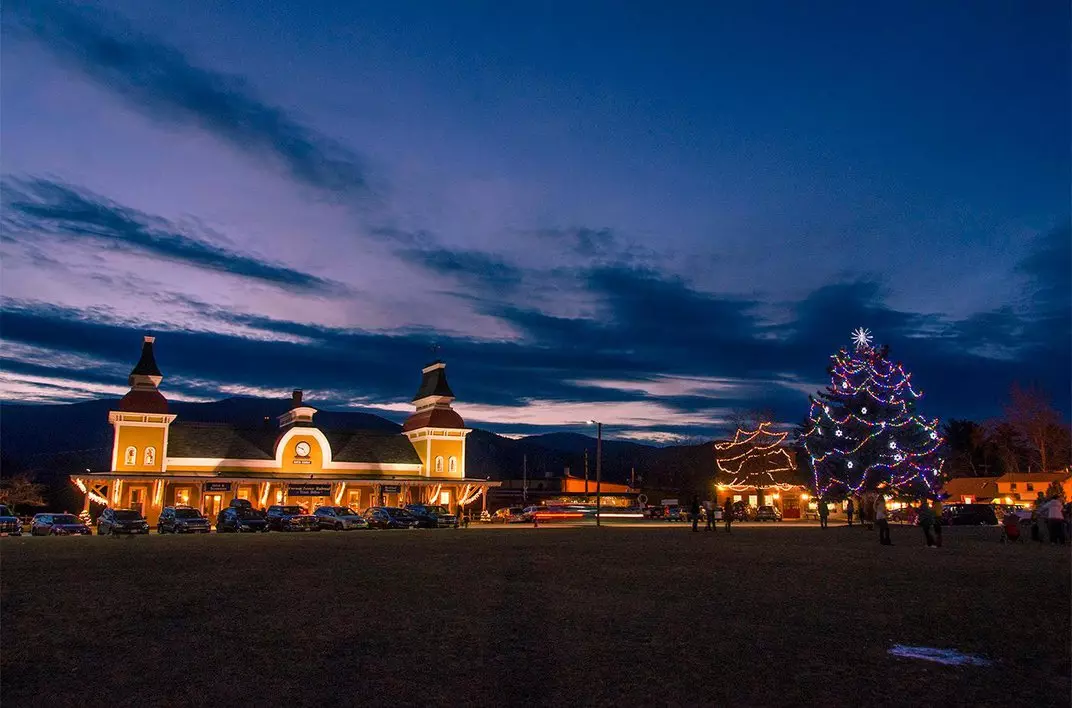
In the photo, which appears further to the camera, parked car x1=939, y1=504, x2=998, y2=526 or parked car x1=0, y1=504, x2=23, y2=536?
parked car x1=939, y1=504, x2=998, y2=526

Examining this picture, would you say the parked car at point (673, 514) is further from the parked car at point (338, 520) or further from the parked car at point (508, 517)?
the parked car at point (338, 520)

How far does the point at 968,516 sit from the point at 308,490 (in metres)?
45.6

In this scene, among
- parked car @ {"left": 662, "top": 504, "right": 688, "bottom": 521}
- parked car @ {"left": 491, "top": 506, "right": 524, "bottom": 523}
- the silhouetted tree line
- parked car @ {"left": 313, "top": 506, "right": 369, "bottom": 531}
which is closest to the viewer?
parked car @ {"left": 313, "top": 506, "right": 369, "bottom": 531}

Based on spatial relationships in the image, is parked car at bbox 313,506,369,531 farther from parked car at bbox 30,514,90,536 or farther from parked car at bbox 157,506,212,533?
parked car at bbox 30,514,90,536

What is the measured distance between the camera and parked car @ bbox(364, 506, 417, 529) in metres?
48.3

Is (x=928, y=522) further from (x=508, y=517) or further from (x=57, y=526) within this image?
(x=57, y=526)

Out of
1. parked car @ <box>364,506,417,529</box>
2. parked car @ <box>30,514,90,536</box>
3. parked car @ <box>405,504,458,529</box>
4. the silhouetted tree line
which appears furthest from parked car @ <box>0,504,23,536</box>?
the silhouetted tree line

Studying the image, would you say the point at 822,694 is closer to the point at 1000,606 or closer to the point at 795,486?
the point at 1000,606

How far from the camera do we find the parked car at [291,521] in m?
45.5

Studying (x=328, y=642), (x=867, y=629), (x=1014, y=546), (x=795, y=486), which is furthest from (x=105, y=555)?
(x=795, y=486)

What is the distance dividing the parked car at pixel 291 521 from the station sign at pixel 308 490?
673 inches

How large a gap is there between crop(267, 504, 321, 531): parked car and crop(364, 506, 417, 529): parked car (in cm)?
370

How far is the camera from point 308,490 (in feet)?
210

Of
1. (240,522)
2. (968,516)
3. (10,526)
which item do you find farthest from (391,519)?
(968,516)
